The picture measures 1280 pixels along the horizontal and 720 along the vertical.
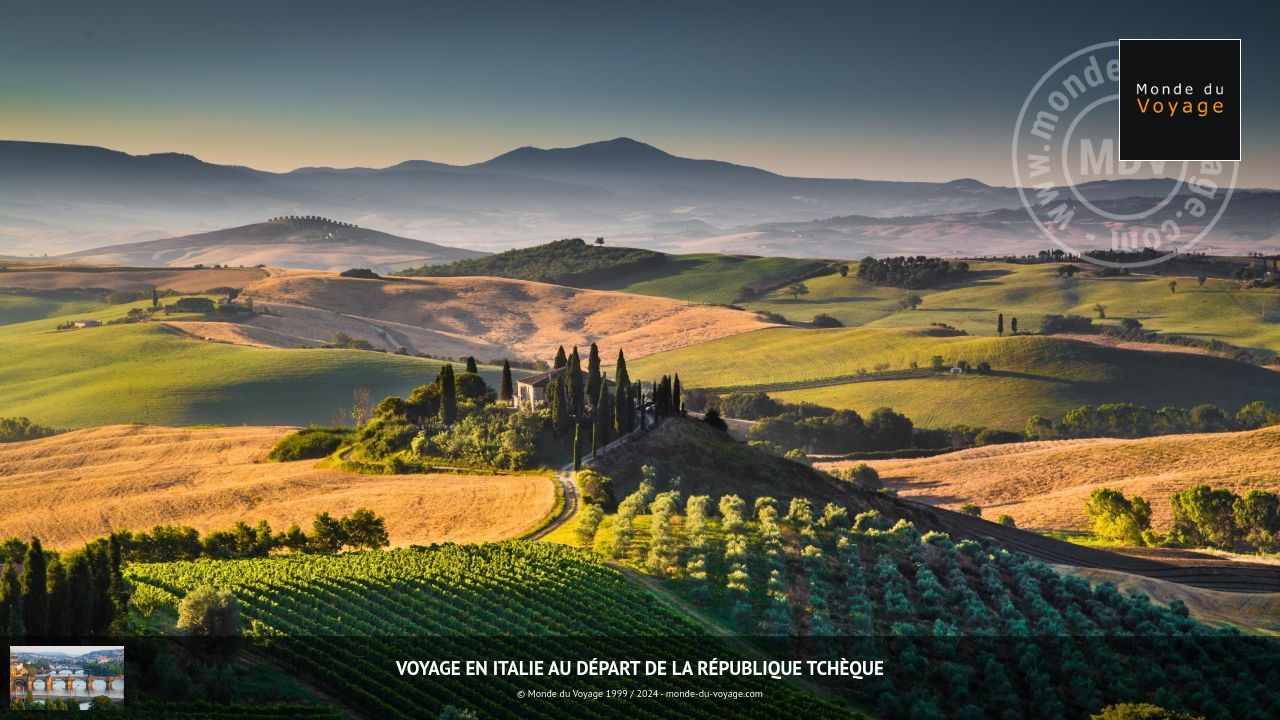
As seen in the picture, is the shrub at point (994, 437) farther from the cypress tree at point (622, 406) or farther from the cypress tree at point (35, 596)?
the cypress tree at point (35, 596)

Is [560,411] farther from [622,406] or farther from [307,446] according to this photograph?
[307,446]

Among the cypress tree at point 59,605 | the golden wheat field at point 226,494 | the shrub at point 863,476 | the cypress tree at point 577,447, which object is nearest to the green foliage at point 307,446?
the golden wheat field at point 226,494

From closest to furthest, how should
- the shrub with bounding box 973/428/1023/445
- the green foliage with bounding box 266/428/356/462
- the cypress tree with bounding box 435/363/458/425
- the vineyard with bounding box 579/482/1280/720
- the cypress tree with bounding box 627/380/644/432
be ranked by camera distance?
the vineyard with bounding box 579/482/1280/720
the cypress tree with bounding box 627/380/644/432
the cypress tree with bounding box 435/363/458/425
the green foliage with bounding box 266/428/356/462
the shrub with bounding box 973/428/1023/445

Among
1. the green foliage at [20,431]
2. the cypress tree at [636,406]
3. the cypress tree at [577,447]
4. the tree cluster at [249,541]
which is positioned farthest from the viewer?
the green foliage at [20,431]

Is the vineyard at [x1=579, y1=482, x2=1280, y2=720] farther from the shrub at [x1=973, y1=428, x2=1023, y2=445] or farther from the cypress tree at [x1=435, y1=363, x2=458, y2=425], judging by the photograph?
the shrub at [x1=973, y1=428, x2=1023, y2=445]

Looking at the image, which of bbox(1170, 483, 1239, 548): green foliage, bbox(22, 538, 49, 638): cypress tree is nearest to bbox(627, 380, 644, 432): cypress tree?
bbox(1170, 483, 1239, 548): green foliage

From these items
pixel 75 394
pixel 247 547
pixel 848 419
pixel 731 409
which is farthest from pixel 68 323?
pixel 247 547

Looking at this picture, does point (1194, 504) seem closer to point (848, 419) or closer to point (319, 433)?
point (848, 419)
